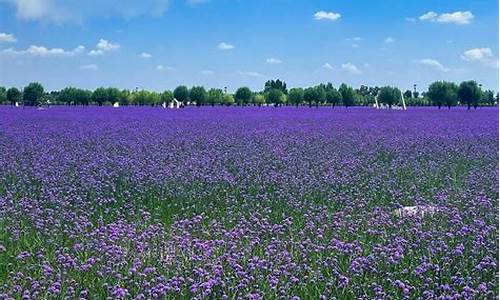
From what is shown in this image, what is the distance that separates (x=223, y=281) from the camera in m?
3.18

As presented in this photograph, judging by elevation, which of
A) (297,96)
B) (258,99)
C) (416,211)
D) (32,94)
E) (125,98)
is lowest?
(416,211)

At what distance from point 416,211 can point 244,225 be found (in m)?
1.51

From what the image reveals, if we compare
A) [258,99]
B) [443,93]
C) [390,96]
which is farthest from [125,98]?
[443,93]

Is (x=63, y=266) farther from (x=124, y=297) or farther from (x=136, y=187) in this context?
(x=136, y=187)

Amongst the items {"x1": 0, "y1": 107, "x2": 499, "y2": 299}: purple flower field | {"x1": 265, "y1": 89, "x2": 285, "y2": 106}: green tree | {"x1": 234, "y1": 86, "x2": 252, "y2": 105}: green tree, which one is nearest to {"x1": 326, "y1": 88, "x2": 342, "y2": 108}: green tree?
{"x1": 265, "y1": 89, "x2": 285, "y2": 106}: green tree

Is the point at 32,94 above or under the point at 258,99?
above

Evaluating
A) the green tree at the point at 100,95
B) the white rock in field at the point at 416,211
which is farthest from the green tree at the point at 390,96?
the white rock in field at the point at 416,211

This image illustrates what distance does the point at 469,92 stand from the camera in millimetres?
50219

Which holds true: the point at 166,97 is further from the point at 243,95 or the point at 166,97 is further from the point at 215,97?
the point at 243,95

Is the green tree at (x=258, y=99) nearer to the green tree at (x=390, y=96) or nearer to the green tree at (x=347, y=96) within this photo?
the green tree at (x=347, y=96)

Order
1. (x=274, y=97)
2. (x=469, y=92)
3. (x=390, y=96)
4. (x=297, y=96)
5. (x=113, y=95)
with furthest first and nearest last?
(x=274, y=97) < (x=297, y=96) < (x=113, y=95) < (x=390, y=96) < (x=469, y=92)

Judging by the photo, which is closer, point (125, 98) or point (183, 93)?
point (183, 93)

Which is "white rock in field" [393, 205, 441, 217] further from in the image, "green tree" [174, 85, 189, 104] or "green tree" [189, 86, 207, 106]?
"green tree" [174, 85, 189, 104]

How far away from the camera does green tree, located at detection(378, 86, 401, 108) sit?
58.7 meters
